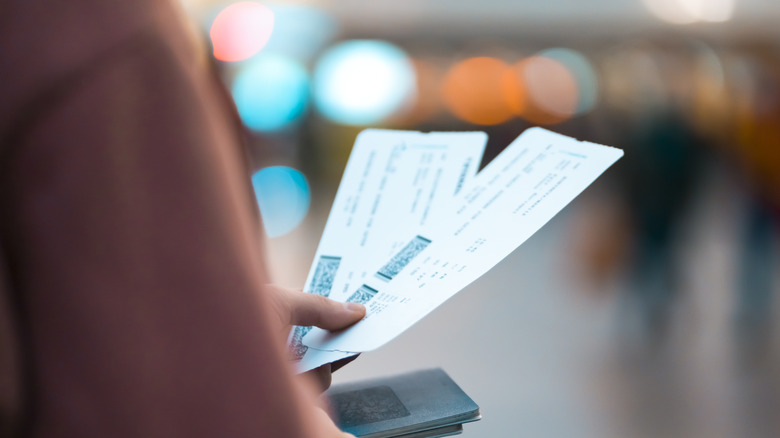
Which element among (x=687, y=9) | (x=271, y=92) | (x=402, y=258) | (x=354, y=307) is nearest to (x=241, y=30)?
(x=271, y=92)

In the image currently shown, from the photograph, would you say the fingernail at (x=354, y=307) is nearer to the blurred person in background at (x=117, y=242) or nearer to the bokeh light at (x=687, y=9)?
the blurred person in background at (x=117, y=242)

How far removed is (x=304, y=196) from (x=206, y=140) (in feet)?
28.3

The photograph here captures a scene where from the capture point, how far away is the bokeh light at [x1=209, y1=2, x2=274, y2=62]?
9.47 metres

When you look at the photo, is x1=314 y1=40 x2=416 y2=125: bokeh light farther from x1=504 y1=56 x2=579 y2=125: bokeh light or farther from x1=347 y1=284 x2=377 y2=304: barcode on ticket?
x1=347 y1=284 x2=377 y2=304: barcode on ticket

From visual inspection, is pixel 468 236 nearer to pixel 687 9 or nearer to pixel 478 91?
pixel 687 9

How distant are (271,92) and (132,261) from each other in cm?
977

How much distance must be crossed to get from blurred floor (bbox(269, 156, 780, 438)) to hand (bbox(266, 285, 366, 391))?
199cm

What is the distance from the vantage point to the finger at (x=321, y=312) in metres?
0.81

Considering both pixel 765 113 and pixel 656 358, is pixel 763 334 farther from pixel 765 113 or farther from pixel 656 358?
pixel 765 113

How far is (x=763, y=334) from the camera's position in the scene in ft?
13.1

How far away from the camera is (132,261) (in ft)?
1.38

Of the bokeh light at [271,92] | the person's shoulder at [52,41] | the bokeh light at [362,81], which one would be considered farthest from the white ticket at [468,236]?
the bokeh light at [362,81]

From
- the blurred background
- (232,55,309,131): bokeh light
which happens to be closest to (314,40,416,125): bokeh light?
the blurred background

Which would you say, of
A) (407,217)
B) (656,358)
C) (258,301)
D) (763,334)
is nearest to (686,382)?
(656,358)
